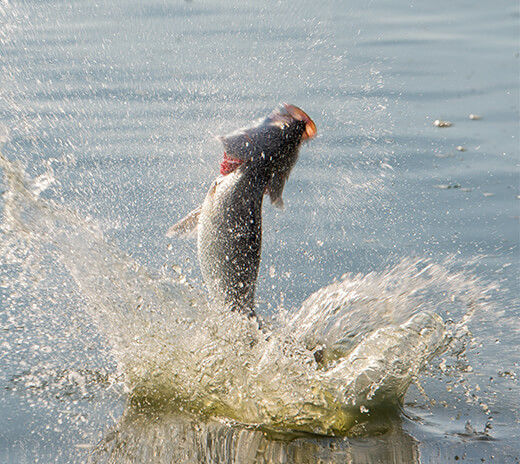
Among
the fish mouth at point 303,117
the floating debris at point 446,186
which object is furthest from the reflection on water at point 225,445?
the floating debris at point 446,186

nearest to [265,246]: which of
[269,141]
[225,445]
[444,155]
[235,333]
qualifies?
[235,333]

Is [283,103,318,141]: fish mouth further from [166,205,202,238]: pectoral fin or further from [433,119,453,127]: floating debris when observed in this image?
[433,119,453,127]: floating debris

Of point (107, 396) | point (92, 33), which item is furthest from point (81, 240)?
point (92, 33)

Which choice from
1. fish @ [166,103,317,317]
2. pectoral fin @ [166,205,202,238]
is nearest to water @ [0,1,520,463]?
fish @ [166,103,317,317]

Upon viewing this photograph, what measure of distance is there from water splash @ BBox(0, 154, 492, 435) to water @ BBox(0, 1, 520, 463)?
1 centimetres

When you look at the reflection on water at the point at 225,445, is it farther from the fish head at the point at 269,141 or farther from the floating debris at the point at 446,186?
the floating debris at the point at 446,186

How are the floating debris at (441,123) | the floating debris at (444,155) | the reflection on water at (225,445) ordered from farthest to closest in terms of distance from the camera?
the floating debris at (441,123) < the floating debris at (444,155) < the reflection on water at (225,445)

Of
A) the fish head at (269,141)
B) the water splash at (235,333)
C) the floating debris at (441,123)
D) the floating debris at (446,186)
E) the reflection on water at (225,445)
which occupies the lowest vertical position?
the reflection on water at (225,445)

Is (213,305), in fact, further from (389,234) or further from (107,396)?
(389,234)

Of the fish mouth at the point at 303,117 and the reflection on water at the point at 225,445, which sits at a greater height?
the fish mouth at the point at 303,117

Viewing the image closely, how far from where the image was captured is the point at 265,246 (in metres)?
5.91

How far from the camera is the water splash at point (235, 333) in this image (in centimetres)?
404

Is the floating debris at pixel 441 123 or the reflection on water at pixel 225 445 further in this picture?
the floating debris at pixel 441 123

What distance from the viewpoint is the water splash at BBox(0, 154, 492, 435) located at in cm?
404
